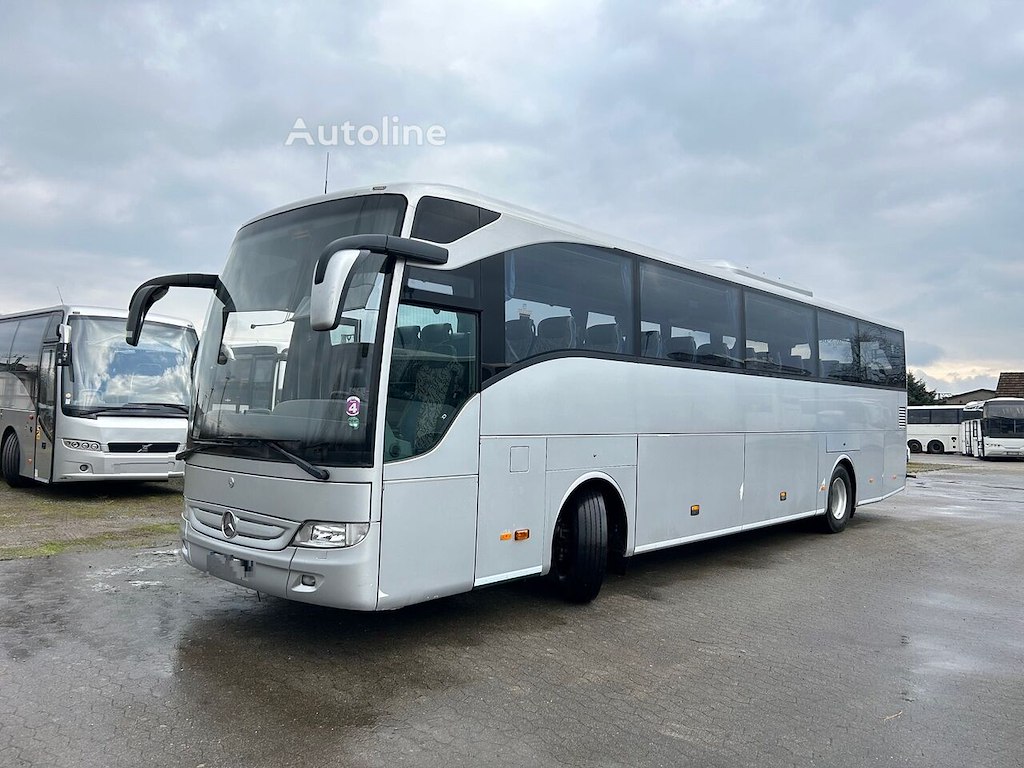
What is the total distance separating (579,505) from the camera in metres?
6.82

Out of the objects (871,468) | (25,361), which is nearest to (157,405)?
(25,361)

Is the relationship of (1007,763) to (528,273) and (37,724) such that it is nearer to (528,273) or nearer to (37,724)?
(528,273)

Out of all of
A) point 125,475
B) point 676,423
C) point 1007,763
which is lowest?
point 1007,763

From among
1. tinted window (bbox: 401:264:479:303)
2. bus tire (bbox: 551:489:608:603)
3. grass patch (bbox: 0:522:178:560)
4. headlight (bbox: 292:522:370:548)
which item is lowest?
grass patch (bbox: 0:522:178:560)

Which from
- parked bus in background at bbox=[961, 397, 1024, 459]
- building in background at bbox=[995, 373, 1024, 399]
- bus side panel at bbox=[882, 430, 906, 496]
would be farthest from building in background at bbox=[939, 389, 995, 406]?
bus side panel at bbox=[882, 430, 906, 496]

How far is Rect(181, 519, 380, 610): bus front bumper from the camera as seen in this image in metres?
4.95

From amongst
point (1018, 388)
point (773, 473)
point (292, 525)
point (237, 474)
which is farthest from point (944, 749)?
point (1018, 388)

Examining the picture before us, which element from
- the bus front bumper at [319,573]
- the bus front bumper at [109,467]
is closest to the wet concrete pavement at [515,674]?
the bus front bumper at [319,573]

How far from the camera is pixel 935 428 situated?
48.5 metres

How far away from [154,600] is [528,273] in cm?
426

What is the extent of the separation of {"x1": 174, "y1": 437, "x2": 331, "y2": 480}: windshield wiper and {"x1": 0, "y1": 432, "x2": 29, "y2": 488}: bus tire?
9.72 m

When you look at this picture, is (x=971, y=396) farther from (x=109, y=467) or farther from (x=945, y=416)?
(x=109, y=467)

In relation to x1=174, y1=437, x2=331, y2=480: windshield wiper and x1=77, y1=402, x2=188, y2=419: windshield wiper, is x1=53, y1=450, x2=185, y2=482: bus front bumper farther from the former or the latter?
x1=174, y1=437, x2=331, y2=480: windshield wiper

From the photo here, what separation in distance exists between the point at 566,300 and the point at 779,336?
4476 millimetres
